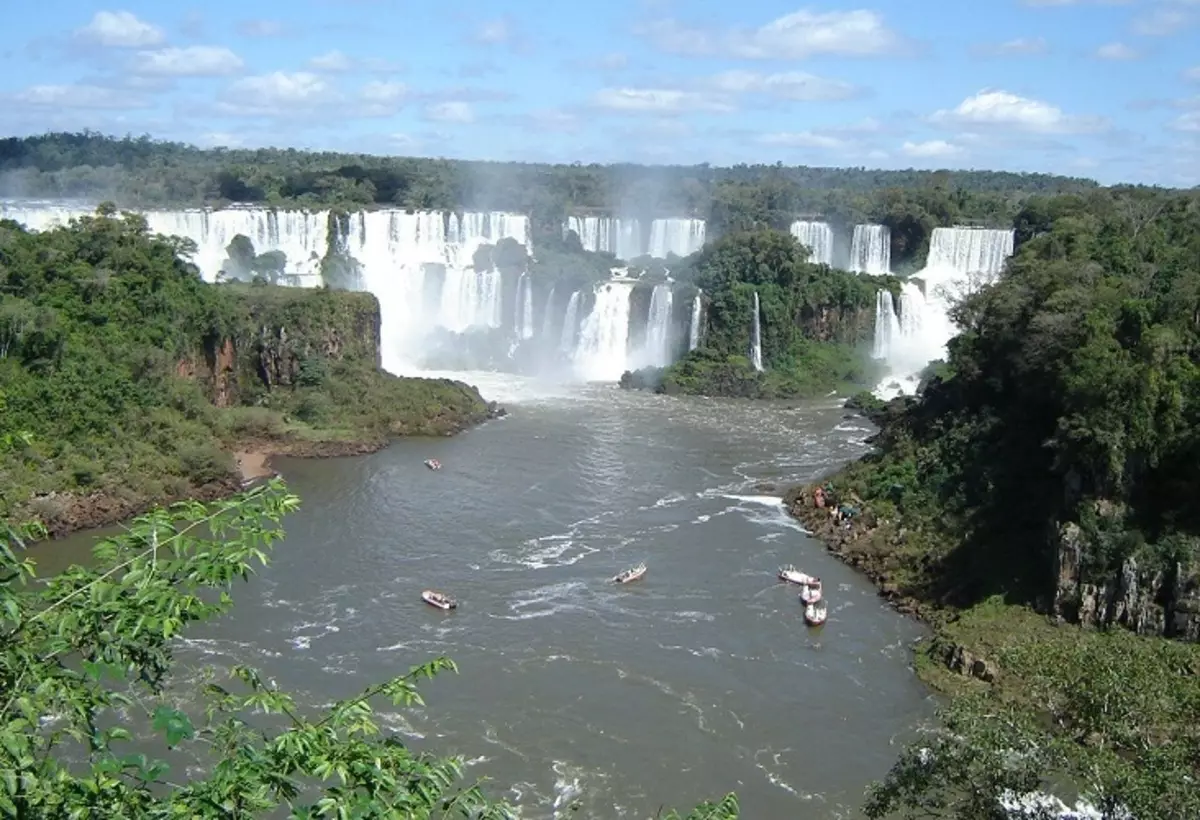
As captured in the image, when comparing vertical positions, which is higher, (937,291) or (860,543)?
(937,291)

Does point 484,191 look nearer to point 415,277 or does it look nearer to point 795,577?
point 415,277

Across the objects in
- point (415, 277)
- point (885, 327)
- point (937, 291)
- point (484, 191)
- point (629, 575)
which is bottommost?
point (629, 575)

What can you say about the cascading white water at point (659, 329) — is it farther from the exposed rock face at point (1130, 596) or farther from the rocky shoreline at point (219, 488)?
the exposed rock face at point (1130, 596)

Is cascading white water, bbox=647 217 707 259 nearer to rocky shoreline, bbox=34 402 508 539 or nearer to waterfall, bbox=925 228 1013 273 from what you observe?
waterfall, bbox=925 228 1013 273

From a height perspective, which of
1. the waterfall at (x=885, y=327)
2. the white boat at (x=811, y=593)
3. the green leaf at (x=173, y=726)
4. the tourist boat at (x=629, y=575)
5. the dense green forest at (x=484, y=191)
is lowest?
the tourist boat at (x=629, y=575)

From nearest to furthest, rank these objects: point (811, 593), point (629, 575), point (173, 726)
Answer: point (173, 726)
point (811, 593)
point (629, 575)

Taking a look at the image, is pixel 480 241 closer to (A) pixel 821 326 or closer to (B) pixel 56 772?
(A) pixel 821 326

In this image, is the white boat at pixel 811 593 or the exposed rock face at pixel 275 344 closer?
the white boat at pixel 811 593

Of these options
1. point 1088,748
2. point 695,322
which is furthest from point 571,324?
point 1088,748

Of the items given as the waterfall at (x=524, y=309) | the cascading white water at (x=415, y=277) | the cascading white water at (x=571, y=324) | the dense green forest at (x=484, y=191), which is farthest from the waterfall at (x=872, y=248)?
the cascading white water at (x=415, y=277)
